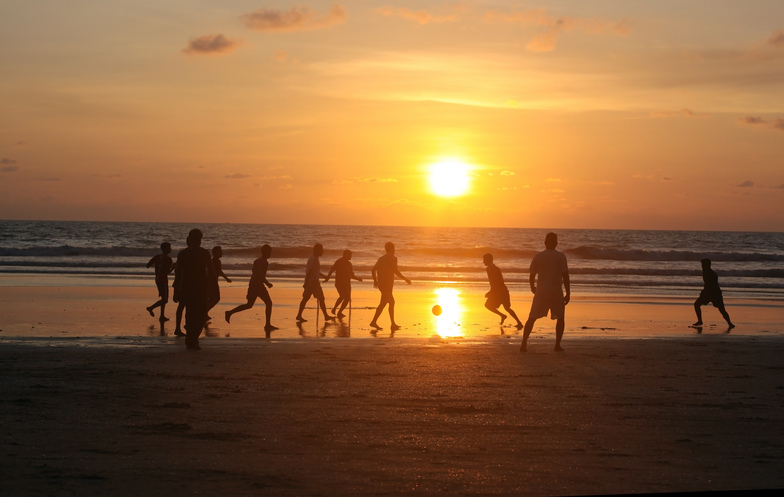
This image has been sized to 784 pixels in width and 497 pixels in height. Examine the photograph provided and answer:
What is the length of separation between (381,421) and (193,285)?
5498mm

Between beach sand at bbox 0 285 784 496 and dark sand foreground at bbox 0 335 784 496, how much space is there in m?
0.02

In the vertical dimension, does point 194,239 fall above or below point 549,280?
above

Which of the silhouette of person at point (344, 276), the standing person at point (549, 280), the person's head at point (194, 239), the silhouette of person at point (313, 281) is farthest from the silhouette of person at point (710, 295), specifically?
the person's head at point (194, 239)

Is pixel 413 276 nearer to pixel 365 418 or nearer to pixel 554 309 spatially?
pixel 554 309

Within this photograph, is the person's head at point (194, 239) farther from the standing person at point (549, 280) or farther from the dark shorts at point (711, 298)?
the dark shorts at point (711, 298)

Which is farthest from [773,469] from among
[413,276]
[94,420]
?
[413,276]

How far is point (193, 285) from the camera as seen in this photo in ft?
36.9

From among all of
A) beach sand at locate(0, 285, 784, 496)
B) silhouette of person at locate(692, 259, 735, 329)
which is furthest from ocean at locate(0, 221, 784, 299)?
beach sand at locate(0, 285, 784, 496)

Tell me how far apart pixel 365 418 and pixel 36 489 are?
2916 mm

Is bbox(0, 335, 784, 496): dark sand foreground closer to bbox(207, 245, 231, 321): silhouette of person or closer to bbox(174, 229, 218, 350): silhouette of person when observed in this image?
bbox(174, 229, 218, 350): silhouette of person

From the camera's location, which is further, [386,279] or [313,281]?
[313,281]

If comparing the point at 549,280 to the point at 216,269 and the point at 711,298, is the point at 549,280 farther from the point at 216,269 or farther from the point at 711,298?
the point at 216,269

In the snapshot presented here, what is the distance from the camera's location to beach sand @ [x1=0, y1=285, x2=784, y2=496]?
496 cm

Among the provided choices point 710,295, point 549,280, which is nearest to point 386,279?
point 549,280
